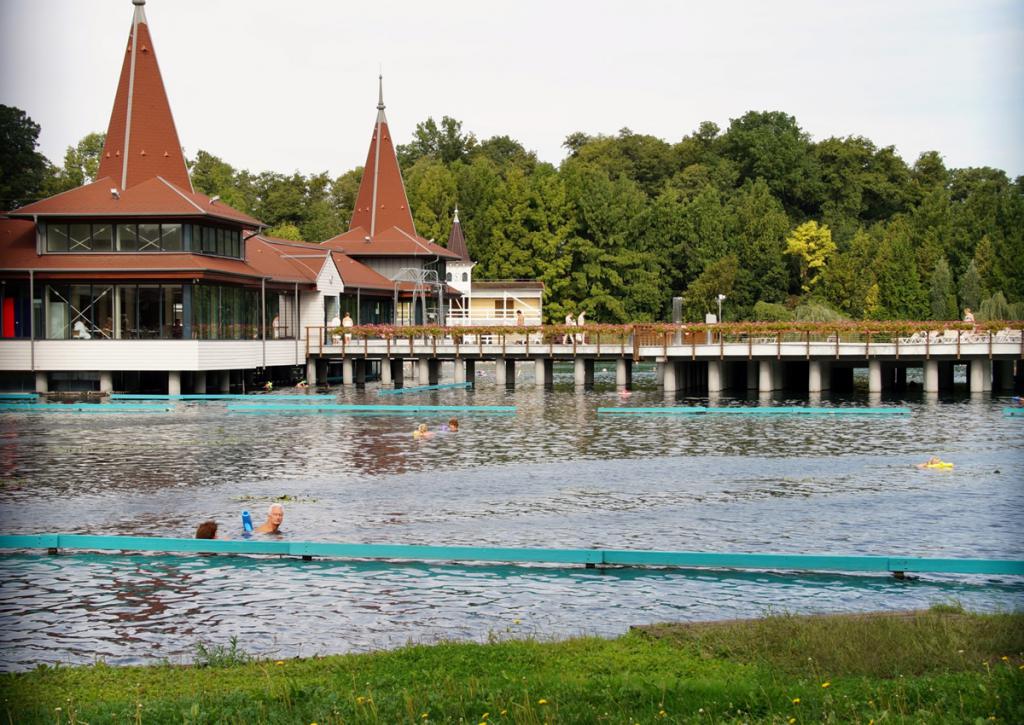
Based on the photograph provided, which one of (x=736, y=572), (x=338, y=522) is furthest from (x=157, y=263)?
(x=736, y=572)

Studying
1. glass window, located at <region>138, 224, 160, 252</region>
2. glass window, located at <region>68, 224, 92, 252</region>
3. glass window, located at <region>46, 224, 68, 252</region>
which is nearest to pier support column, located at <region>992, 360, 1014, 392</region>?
glass window, located at <region>138, 224, 160, 252</region>

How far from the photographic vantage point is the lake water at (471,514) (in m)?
16.9

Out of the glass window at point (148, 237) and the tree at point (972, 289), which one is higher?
the glass window at point (148, 237)

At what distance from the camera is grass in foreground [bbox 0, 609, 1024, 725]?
1104 cm

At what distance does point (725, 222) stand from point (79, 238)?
56.8m

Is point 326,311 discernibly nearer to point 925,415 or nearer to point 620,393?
point 620,393

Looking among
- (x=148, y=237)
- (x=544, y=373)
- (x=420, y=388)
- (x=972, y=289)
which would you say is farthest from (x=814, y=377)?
(x=148, y=237)

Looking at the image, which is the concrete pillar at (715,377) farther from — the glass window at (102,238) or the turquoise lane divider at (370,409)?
the glass window at (102,238)

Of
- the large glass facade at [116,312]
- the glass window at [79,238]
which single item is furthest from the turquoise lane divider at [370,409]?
the glass window at [79,238]

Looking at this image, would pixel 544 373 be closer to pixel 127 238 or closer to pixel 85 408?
pixel 127 238

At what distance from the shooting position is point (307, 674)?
527 inches

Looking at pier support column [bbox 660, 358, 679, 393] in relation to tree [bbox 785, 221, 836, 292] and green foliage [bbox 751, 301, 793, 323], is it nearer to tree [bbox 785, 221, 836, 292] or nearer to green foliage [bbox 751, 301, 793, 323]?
green foliage [bbox 751, 301, 793, 323]

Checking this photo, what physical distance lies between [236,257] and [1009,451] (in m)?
36.2

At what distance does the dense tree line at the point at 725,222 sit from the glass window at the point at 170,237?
64.1ft
